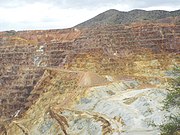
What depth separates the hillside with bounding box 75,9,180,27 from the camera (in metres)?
117

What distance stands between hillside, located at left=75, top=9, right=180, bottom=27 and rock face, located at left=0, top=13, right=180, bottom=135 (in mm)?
48651

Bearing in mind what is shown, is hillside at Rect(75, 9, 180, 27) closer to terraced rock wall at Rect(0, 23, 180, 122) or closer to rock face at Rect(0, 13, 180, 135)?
terraced rock wall at Rect(0, 23, 180, 122)

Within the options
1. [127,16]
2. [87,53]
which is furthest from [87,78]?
[127,16]

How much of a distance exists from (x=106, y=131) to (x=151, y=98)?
609cm

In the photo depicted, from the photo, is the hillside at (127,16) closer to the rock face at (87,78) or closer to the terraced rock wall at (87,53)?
the terraced rock wall at (87,53)

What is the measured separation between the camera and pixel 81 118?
133 feet

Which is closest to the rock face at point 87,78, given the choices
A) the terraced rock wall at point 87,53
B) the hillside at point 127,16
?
the terraced rock wall at point 87,53

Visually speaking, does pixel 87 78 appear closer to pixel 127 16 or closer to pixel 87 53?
pixel 87 53

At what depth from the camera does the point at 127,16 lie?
12669cm

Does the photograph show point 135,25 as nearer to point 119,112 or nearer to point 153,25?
point 153,25

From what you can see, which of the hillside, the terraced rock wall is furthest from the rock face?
the hillside

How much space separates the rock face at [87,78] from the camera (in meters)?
39.5

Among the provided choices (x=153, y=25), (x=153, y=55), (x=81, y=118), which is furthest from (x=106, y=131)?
(x=153, y=25)

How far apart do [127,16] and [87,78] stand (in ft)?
262
